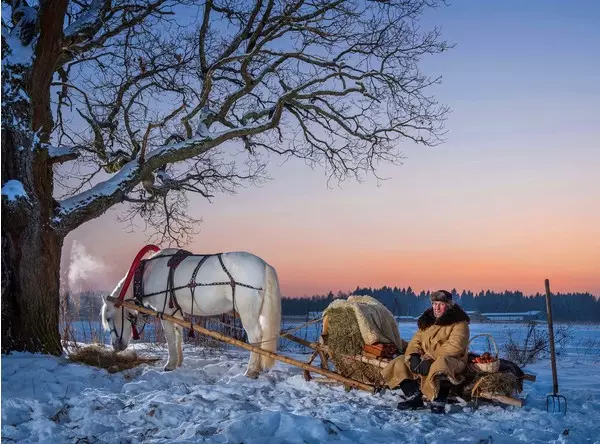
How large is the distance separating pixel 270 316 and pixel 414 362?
2567 mm

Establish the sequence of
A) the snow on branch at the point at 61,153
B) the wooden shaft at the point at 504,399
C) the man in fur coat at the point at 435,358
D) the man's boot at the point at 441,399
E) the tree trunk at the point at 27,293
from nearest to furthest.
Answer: the wooden shaft at the point at 504,399, the man's boot at the point at 441,399, the man in fur coat at the point at 435,358, the tree trunk at the point at 27,293, the snow on branch at the point at 61,153

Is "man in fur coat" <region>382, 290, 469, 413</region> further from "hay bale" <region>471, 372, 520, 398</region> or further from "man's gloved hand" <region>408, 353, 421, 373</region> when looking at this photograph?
"hay bale" <region>471, 372, 520, 398</region>

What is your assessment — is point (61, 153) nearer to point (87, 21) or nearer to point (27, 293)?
point (87, 21)

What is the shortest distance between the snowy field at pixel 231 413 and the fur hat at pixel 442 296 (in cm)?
128

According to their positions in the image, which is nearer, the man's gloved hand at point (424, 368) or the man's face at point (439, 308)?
the man's gloved hand at point (424, 368)

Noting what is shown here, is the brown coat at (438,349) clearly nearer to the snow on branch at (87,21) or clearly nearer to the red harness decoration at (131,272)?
the red harness decoration at (131,272)

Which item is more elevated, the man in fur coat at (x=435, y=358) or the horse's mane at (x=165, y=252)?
the horse's mane at (x=165, y=252)

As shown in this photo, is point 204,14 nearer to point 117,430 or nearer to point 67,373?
point 67,373

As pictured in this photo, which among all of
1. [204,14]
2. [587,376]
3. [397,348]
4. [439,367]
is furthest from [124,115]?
[587,376]

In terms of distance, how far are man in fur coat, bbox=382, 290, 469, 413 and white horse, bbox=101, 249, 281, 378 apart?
2167 mm

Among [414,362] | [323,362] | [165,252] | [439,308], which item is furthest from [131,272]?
[439,308]

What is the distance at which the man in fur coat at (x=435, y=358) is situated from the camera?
6.57 m

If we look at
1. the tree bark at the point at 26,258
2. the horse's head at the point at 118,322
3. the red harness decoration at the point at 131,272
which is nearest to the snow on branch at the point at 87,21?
the tree bark at the point at 26,258

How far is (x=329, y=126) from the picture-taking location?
12.4m
